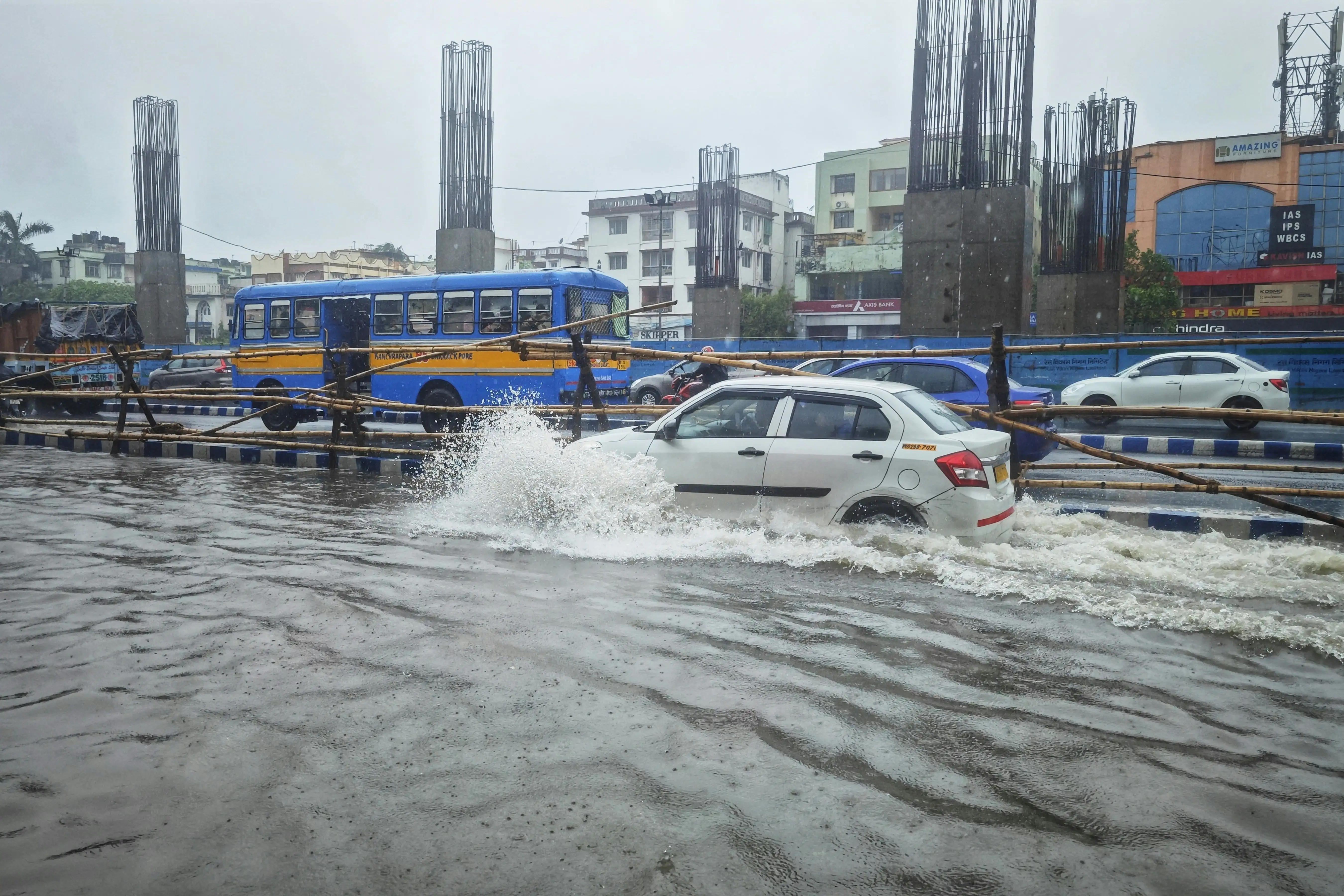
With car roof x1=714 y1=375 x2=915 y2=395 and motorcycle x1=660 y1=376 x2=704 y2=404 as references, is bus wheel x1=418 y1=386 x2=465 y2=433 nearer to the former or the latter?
motorcycle x1=660 y1=376 x2=704 y2=404

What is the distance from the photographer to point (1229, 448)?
8938 millimetres

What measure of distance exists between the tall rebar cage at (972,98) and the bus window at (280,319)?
42.3 ft

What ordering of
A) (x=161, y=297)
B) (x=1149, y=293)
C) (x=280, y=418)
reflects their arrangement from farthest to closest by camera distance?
(x=1149, y=293)
(x=161, y=297)
(x=280, y=418)

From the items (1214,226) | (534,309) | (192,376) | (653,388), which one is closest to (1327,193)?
(1214,226)

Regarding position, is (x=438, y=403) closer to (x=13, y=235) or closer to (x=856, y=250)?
(x=856, y=250)

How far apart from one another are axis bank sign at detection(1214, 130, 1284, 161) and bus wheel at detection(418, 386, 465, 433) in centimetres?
4312

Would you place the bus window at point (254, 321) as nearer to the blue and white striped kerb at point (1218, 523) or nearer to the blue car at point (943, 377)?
the blue car at point (943, 377)

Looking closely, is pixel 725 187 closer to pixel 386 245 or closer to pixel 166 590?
pixel 166 590

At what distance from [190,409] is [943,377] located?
58.9 ft

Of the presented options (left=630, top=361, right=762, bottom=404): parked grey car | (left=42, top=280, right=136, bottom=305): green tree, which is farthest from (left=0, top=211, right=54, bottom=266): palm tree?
(left=630, top=361, right=762, bottom=404): parked grey car

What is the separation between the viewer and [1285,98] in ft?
159

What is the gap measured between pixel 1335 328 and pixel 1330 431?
13.9 metres

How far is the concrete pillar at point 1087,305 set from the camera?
29547 millimetres

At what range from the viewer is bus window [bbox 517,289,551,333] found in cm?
1705
